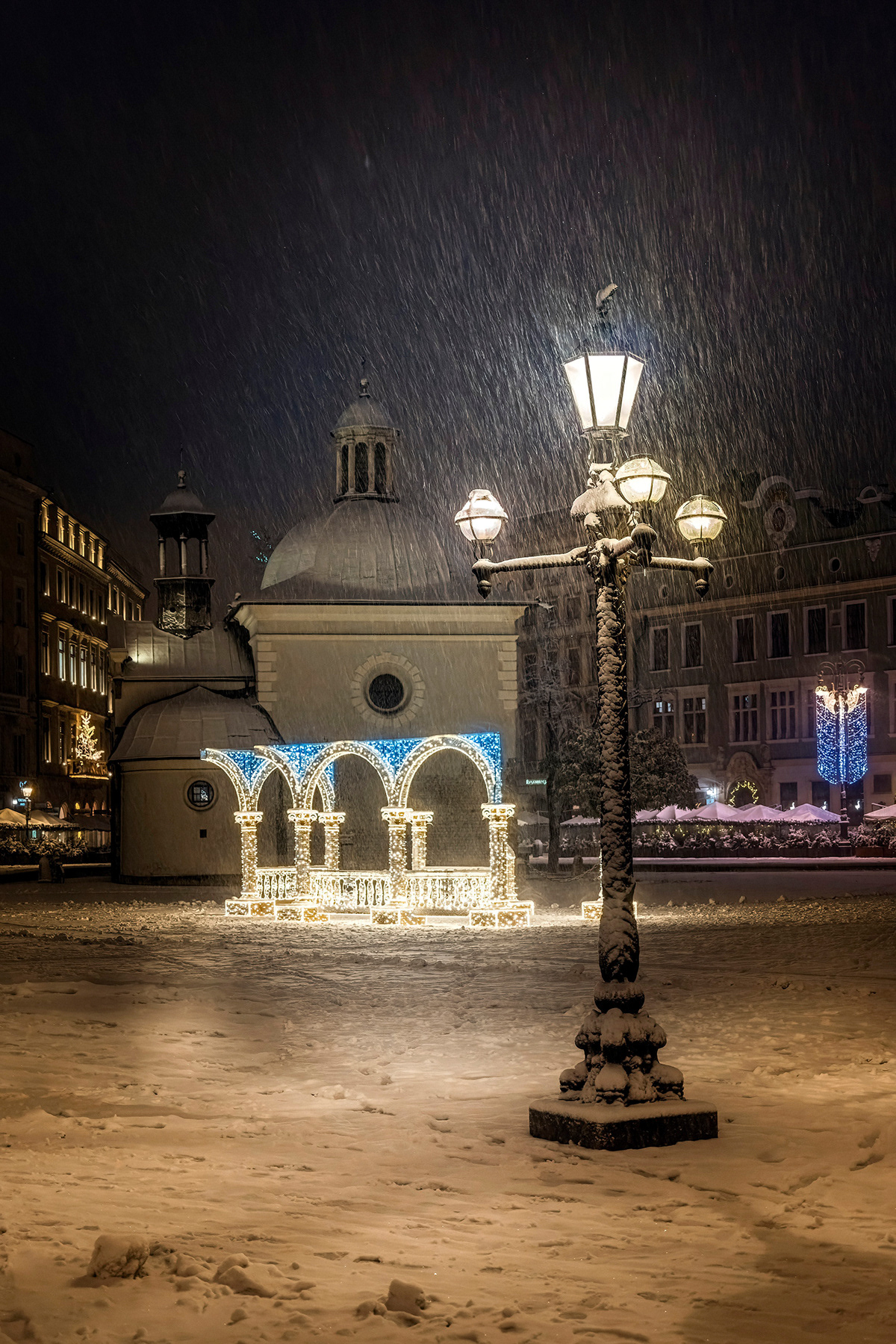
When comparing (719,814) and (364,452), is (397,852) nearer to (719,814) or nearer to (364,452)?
(364,452)

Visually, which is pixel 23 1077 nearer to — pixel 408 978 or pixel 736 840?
pixel 408 978

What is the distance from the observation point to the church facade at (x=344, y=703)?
38156 mm

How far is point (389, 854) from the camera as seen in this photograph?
93.4 feet

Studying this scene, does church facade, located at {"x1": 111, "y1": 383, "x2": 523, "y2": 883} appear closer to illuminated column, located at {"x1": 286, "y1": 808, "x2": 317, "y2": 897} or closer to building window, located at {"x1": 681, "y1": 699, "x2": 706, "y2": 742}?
illuminated column, located at {"x1": 286, "y1": 808, "x2": 317, "y2": 897}

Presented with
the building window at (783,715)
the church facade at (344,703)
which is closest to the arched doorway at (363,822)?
the church facade at (344,703)

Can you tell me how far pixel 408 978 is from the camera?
16.9m

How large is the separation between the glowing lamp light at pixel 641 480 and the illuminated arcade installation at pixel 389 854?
15011mm

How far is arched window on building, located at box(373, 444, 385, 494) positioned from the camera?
42.5 m

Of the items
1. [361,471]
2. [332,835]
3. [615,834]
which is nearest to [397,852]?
[332,835]

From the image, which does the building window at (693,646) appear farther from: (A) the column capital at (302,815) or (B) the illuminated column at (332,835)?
(A) the column capital at (302,815)

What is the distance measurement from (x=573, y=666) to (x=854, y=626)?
61.5 ft

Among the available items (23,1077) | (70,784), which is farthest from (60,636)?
(23,1077)

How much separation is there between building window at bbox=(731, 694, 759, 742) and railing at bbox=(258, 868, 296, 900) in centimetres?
3795

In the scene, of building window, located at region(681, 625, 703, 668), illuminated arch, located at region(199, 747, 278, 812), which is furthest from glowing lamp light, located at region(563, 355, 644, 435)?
building window, located at region(681, 625, 703, 668)
